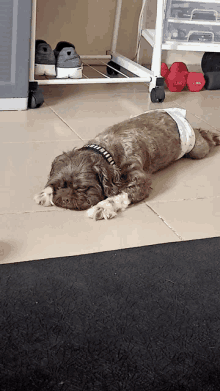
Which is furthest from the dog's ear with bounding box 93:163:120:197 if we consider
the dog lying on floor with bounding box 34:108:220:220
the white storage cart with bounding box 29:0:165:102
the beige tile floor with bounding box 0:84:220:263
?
the white storage cart with bounding box 29:0:165:102

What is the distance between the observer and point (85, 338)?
1297 mm

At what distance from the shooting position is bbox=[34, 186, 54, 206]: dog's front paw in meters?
1.99

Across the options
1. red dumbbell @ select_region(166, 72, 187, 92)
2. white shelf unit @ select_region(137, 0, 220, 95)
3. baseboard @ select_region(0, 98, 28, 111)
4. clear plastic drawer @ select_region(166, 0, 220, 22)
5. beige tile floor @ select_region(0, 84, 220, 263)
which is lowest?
beige tile floor @ select_region(0, 84, 220, 263)

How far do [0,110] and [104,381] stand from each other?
91.3 inches

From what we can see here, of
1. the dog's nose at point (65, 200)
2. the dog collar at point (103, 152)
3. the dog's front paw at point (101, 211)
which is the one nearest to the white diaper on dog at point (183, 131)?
the dog collar at point (103, 152)

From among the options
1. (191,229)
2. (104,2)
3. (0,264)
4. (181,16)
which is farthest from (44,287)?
(104,2)

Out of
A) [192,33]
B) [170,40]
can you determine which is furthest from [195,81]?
[170,40]

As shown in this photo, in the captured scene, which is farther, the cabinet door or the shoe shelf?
the shoe shelf

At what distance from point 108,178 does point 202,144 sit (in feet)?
3.09

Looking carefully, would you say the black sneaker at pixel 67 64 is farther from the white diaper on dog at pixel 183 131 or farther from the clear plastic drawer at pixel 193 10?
the white diaper on dog at pixel 183 131

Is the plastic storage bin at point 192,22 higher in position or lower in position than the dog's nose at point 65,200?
higher

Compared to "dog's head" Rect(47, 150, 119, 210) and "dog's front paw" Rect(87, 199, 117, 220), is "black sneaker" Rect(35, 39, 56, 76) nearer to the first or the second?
"dog's head" Rect(47, 150, 119, 210)

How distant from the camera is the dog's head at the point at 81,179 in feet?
6.19

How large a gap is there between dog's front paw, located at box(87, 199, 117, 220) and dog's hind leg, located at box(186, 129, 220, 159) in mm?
910
